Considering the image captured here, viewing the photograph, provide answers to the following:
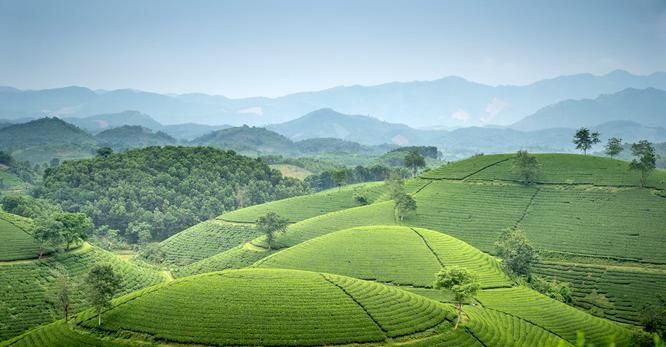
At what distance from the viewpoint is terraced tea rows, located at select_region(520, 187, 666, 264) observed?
104438mm

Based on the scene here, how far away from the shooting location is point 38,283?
9144 centimetres

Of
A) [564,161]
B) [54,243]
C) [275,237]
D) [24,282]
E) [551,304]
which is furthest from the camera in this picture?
[564,161]

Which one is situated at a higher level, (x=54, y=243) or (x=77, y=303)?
(x=54, y=243)

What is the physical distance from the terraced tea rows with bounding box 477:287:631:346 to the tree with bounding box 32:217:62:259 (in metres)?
80.5

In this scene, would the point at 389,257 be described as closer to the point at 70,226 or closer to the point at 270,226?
the point at 270,226

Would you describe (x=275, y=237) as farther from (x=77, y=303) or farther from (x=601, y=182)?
(x=601, y=182)

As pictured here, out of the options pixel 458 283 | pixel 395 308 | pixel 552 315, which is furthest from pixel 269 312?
pixel 552 315

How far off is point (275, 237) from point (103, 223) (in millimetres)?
79700

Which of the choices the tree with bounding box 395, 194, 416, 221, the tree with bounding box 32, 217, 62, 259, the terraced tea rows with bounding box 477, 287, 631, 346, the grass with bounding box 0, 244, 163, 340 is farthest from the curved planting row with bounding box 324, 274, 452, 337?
the tree with bounding box 32, 217, 62, 259

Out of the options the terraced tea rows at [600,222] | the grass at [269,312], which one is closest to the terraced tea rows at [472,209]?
the terraced tea rows at [600,222]

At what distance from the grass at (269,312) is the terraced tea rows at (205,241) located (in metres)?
63.1

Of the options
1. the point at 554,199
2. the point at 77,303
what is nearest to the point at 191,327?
the point at 77,303

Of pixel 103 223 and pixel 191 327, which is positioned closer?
pixel 191 327

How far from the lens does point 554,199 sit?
131125 millimetres
